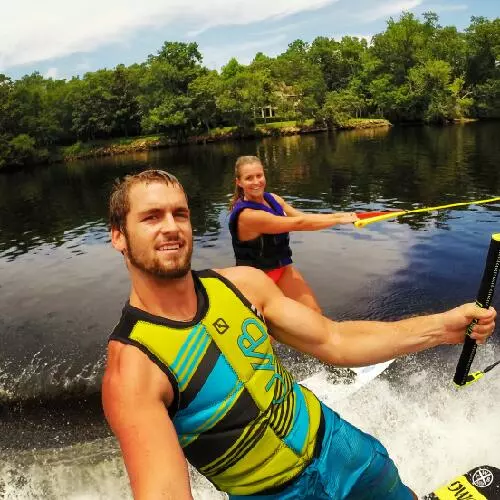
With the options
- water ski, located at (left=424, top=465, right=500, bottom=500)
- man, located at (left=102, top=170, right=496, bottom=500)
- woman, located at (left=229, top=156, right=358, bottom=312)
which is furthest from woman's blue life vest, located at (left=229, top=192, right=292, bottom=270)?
man, located at (left=102, top=170, right=496, bottom=500)

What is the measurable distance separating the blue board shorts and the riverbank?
260 feet

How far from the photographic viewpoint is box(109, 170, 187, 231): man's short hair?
8.85 feet

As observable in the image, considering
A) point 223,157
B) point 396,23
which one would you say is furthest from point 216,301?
point 396,23

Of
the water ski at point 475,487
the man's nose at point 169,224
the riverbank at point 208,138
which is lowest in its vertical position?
the riverbank at point 208,138

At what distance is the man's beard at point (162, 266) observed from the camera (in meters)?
2.58

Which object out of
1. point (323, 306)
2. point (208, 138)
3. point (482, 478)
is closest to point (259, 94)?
point (208, 138)

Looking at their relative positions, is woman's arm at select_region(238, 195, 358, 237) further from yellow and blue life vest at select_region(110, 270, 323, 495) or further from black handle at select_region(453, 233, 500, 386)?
yellow and blue life vest at select_region(110, 270, 323, 495)

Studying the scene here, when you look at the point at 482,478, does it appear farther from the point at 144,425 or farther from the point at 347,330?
the point at 144,425

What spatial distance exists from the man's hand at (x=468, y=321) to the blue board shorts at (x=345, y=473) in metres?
0.88

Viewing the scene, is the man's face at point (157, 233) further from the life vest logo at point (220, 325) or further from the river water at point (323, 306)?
the river water at point (323, 306)

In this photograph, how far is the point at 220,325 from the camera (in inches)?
104

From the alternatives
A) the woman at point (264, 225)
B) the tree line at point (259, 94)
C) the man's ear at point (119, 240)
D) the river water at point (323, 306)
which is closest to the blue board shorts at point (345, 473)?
the man's ear at point (119, 240)

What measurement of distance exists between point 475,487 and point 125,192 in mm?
3794

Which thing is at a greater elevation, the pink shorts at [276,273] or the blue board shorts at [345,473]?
the blue board shorts at [345,473]
